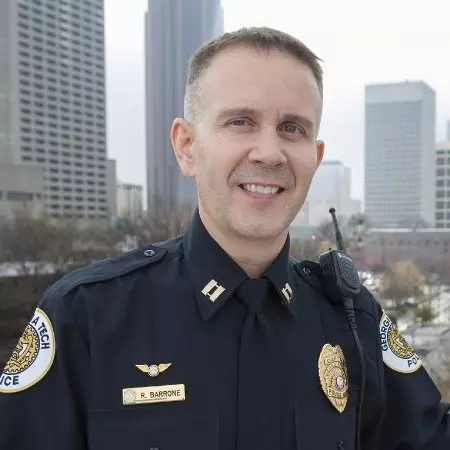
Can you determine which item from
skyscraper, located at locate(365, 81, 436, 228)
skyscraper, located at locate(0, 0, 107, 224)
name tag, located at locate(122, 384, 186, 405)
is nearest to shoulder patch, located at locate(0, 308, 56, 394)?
name tag, located at locate(122, 384, 186, 405)

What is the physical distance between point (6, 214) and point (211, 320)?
19835mm

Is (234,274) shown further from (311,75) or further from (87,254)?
(87,254)

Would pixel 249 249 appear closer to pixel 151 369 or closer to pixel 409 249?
pixel 151 369

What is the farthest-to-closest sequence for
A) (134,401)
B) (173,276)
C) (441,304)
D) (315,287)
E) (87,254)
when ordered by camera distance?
(441,304)
(87,254)
(315,287)
(173,276)
(134,401)

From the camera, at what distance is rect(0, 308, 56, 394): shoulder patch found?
63cm

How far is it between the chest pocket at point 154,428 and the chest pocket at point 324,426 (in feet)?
0.40

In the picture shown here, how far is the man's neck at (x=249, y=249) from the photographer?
29.4 inches

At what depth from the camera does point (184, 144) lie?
784 mm

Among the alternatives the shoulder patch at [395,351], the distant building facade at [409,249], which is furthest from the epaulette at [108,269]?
the distant building facade at [409,249]

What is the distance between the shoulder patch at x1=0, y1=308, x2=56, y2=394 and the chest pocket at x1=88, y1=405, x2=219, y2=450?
84 millimetres

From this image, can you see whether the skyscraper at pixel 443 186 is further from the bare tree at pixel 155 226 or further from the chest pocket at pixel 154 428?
the chest pocket at pixel 154 428

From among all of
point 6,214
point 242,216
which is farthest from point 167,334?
point 6,214

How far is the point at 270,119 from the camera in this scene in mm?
703

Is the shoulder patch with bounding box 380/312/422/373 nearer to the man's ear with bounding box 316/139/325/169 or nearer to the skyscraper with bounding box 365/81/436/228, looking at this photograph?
the man's ear with bounding box 316/139/325/169
